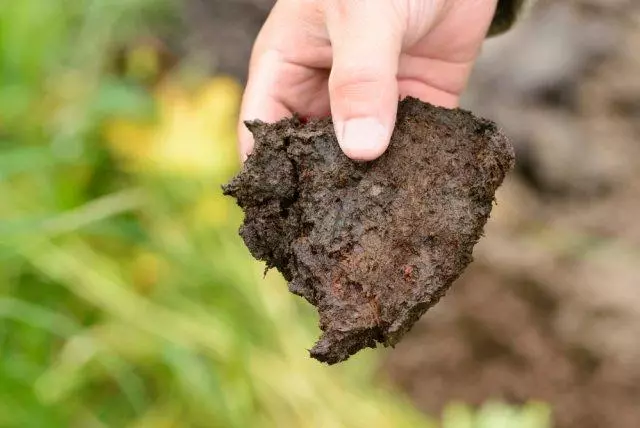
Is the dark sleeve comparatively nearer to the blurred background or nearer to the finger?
the finger

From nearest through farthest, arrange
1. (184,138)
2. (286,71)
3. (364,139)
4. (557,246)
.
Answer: (364,139), (286,71), (184,138), (557,246)

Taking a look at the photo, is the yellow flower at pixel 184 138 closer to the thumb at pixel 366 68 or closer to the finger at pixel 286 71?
the finger at pixel 286 71

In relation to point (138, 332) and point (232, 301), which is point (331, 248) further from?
point (232, 301)

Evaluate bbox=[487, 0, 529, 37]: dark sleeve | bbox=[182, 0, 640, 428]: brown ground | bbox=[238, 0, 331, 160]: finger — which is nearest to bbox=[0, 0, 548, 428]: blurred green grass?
bbox=[182, 0, 640, 428]: brown ground

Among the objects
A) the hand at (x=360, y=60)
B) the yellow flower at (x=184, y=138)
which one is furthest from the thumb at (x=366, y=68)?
the yellow flower at (x=184, y=138)

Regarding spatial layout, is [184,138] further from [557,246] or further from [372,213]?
[372,213]

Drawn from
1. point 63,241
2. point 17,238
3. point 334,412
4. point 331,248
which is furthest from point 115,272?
point 331,248

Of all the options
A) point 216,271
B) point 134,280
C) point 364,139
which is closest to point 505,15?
point 364,139
